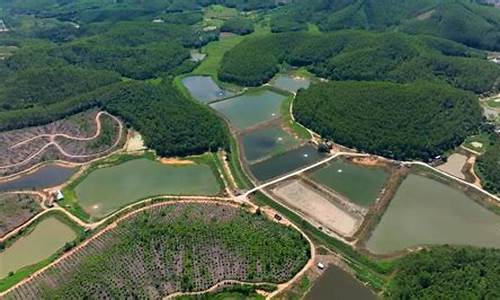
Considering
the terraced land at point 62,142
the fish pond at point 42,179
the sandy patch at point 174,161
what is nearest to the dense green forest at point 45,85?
the terraced land at point 62,142

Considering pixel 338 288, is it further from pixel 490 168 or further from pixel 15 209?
pixel 15 209

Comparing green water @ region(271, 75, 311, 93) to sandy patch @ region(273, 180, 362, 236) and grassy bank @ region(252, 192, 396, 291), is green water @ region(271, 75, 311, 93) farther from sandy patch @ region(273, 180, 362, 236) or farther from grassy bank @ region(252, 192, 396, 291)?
grassy bank @ region(252, 192, 396, 291)

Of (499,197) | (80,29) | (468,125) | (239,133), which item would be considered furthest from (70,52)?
(499,197)

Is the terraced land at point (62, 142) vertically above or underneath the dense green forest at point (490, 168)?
underneath

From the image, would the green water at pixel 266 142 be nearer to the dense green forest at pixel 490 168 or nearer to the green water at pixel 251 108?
the green water at pixel 251 108

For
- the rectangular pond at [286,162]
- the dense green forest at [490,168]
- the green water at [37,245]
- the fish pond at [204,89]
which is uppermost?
the dense green forest at [490,168]
